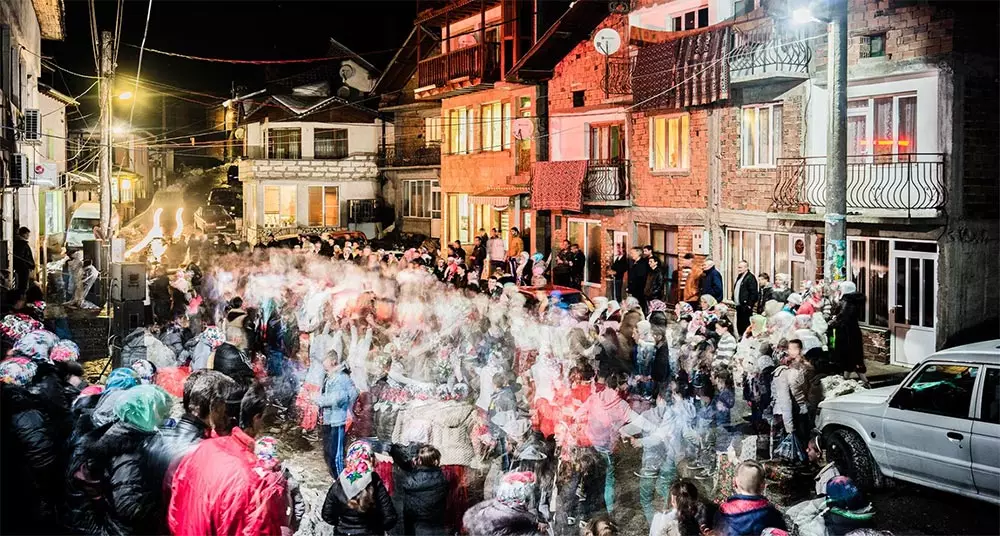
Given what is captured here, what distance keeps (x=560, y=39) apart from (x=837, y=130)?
615 inches

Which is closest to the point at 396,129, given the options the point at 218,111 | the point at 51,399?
the point at 218,111

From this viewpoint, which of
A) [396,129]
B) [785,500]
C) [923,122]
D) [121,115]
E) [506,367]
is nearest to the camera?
[785,500]

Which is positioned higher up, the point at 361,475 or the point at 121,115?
the point at 121,115

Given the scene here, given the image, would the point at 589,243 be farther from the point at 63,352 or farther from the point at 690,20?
the point at 63,352

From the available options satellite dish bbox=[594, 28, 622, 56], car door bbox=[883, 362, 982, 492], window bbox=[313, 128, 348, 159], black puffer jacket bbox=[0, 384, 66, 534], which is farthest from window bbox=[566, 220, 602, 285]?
black puffer jacket bbox=[0, 384, 66, 534]

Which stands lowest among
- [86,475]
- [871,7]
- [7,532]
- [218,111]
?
[7,532]

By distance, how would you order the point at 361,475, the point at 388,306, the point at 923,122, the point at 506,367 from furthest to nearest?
the point at 923,122 → the point at 388,306 → the point at 506,367 → the point at 361,475

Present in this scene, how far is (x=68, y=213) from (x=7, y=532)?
3948 cm

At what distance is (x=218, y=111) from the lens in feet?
226

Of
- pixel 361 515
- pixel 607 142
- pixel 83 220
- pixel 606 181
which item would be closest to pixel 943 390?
pixel 361 515

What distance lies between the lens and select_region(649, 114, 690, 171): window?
24.0 metres

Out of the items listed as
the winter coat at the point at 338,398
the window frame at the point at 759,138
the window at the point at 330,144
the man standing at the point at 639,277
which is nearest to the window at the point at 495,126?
the window frame at the point at 759,138

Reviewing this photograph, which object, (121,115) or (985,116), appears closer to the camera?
(985,116)

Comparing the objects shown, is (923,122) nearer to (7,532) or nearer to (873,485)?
(873,485)
